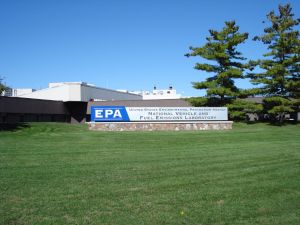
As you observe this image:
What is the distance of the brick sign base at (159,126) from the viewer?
26203 mm

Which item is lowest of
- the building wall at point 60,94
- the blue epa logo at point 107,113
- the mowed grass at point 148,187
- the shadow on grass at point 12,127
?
the mowed grass at point 148,187

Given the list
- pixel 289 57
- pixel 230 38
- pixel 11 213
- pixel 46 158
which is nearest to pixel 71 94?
pixel 230 38

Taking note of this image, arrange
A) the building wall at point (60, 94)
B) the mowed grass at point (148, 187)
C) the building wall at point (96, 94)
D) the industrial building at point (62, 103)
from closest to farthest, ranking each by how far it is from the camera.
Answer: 1. the mowed grass at point (148, 187)
2. the industrial building at point (62, 103)
3. the building wall at point (60, 94)
4. the building wall at point (96, 94)

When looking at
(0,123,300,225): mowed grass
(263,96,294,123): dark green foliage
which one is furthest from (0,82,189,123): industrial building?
(0,123,300,225): mowed grass

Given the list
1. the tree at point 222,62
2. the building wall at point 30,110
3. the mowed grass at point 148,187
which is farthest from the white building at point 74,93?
the mowed grass at point 148,187

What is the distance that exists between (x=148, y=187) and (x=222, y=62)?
85.4 feet

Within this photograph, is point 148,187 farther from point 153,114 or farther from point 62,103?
point 62,103

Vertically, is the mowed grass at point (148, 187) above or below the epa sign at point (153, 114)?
below

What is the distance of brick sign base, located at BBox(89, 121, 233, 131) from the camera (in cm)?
2620

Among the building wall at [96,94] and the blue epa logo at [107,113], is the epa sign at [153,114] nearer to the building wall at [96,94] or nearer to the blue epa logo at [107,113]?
the blue epa logo at [107,113]

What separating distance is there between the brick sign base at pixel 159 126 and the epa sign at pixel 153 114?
0.34 metres

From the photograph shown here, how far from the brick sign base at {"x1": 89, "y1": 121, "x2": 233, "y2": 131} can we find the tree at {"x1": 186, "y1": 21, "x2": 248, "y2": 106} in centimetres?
459

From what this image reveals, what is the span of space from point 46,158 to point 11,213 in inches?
250

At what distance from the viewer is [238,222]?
6.20 meters
